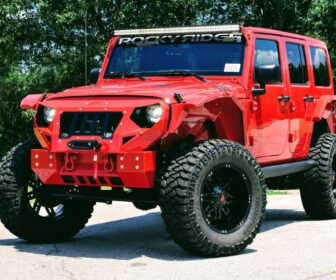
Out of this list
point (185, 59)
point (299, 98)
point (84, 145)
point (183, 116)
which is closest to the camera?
point (183, 116)

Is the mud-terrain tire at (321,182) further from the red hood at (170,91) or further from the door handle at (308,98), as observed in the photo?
the red hood at (170,91)

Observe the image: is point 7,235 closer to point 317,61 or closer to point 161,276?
point 161,276

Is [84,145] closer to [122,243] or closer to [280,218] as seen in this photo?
[122,243]

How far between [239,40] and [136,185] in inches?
84.7

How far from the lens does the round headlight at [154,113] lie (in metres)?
5.62

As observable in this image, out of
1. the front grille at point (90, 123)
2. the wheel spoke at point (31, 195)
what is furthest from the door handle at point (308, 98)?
the wheel spoke at point (31, 195)

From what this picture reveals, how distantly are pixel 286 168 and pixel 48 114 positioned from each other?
2.60 m

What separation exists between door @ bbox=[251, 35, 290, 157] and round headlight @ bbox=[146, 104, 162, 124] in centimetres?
150

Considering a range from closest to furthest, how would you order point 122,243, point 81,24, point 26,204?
point 26,204 < point 122,243 < point 81,24

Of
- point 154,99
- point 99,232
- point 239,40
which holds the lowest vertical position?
point 99,232

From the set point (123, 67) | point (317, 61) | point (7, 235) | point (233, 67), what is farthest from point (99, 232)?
point (317, 61)

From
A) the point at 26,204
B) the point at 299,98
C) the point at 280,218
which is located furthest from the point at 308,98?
the point at 26,204

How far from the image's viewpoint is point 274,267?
5.35m

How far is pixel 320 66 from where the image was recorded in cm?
879
